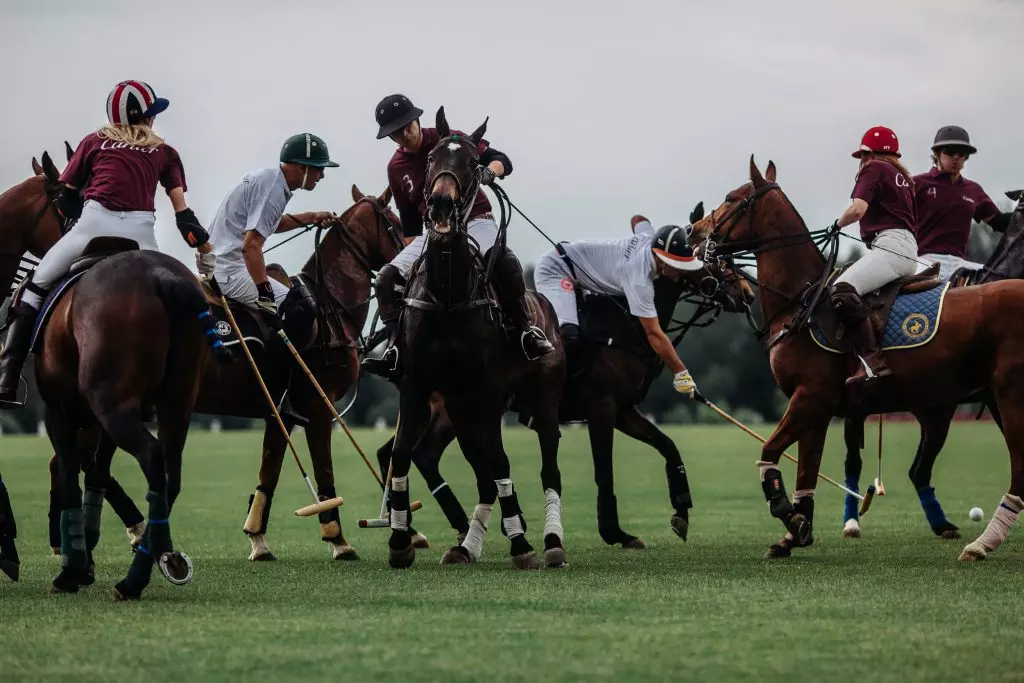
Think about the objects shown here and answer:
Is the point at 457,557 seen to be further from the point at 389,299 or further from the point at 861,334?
the point at 861,334

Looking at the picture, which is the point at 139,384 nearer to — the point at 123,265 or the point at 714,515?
the point at 123,265

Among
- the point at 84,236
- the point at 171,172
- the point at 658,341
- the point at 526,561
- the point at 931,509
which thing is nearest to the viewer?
the point at 84,236

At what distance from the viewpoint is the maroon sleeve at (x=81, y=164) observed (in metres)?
9.34

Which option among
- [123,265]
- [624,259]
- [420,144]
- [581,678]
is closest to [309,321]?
[420,144]

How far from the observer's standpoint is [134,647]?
22.4ft

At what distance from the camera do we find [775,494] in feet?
36.8

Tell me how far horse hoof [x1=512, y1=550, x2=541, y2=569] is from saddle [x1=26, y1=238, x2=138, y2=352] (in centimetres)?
327

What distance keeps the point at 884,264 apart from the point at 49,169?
20.2 ft

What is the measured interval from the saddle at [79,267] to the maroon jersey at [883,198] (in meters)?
5.59

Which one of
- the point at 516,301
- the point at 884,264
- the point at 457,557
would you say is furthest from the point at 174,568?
the point at 884,264

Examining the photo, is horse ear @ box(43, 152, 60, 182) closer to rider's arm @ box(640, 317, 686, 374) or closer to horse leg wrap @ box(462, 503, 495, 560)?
horse leg wrap @ box(462, 503, 495, 560)

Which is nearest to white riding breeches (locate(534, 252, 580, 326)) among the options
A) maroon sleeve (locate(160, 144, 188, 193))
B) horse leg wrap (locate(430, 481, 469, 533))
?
horse leg wrap (locate(430, 481, 469, 533))

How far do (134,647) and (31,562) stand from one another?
4.83 m

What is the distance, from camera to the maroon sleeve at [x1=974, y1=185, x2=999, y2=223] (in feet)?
44.9
